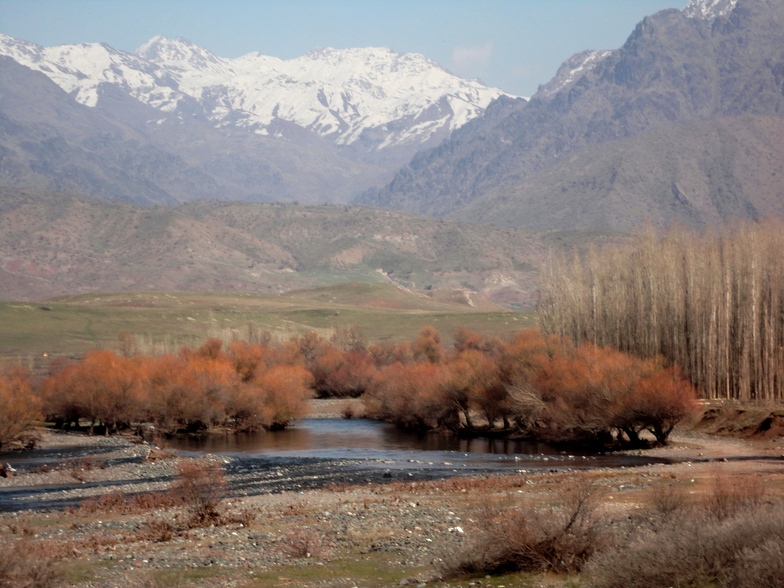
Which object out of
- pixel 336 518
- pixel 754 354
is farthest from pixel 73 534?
pixel 754 354

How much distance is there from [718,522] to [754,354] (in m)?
45.7

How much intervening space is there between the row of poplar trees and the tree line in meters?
3.28

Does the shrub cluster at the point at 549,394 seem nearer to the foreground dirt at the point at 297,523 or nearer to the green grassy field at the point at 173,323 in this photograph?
the foreground dirt at the point at 297,523

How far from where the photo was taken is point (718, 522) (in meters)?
17.3

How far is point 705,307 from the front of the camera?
62.9m

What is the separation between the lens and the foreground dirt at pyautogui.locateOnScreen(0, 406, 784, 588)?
833 inches

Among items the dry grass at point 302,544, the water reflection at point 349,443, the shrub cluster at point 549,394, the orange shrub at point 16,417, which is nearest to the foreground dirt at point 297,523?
the dry grass at point 302,544

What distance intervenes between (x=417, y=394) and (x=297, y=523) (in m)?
47.5

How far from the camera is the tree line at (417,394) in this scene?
56781 millimetres

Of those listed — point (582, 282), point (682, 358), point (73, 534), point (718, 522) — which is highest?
point (582, 282)

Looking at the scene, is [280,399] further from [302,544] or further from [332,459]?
[302,544]

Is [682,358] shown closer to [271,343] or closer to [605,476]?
[605,476]

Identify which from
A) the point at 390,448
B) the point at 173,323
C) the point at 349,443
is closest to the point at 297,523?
the point at 390,448

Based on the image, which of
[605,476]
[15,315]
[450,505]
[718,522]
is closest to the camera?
[718,522]
